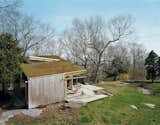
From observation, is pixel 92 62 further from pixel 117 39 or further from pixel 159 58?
pixel 159 58

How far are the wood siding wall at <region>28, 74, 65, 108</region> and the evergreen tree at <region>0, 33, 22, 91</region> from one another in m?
1.99

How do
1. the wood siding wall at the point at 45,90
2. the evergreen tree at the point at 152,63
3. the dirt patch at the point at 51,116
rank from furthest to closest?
the evergreen tree at the point at 152,63 < the wood siding wall at the point at 45,90 < the dirt patch at the point at 51,116

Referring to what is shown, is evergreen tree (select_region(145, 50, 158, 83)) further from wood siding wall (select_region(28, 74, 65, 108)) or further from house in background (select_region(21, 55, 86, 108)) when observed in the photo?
wood siding wall (select_region(28, 74, 65, 108))

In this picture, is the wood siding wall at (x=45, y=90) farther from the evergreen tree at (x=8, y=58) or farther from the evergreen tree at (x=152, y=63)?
the evergreen tree at (x=152, y=63)

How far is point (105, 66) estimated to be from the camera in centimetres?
4653

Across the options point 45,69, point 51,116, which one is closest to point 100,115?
point 51,116

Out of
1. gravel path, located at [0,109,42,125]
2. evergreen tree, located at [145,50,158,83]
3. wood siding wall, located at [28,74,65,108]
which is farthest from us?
evergreen tree, located at [145,50,158,83]

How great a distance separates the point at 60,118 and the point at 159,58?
2766 cm

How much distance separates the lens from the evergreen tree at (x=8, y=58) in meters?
19.2

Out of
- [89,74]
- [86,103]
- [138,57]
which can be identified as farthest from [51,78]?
[138,57]

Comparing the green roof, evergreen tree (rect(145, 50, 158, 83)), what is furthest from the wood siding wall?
evergreen tree (rect(145, 50, 158, 83))

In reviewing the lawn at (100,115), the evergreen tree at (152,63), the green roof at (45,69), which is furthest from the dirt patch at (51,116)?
the evergreen tree at (152,63)

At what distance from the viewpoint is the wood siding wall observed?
1884 centimetres

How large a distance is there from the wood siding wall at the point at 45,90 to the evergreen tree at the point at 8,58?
1.99m
